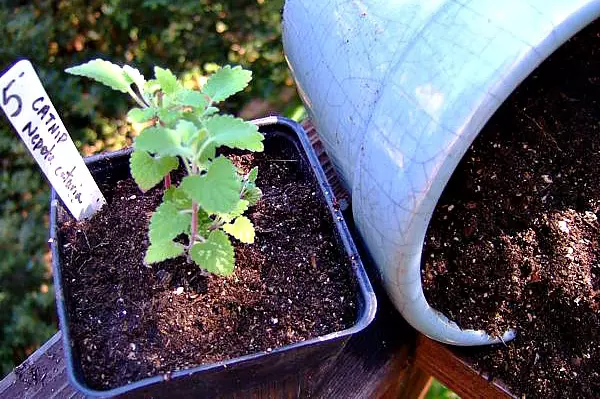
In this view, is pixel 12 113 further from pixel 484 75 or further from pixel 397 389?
pixel 397 389

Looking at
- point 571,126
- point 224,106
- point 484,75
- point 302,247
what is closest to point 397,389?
point 302,247

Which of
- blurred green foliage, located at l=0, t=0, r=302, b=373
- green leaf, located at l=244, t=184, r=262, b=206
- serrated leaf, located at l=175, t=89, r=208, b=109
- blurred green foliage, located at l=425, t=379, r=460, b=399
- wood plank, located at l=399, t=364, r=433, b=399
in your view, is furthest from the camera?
blurred green foliage, located at l=0, t=0, r=302, b=373

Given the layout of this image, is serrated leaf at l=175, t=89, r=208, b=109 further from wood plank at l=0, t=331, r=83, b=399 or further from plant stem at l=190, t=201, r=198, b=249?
wood plank at l=0, t=331, r=83, b=399

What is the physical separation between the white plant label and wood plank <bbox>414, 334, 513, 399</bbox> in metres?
0.52

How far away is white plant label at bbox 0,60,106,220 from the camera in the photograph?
2.21ft

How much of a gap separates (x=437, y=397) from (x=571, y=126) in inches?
38.1

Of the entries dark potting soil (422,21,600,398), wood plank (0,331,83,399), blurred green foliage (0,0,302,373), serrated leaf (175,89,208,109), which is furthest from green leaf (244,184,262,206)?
blurred green foliage (0,0,302,373)

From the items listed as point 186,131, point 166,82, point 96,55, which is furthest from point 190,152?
point 96,55

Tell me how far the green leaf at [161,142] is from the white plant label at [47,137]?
149 millimetres

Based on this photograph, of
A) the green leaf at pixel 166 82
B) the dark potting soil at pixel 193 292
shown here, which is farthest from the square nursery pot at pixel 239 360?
the green leaf at pixel 166 82

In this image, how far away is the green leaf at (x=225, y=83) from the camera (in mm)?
741

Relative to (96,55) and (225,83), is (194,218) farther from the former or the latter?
(96,55)

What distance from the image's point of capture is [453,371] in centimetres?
93

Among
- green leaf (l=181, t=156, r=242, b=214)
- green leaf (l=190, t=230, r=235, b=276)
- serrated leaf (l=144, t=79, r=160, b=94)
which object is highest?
serrated leaf (l=144, t=79, r=160, b=94)
